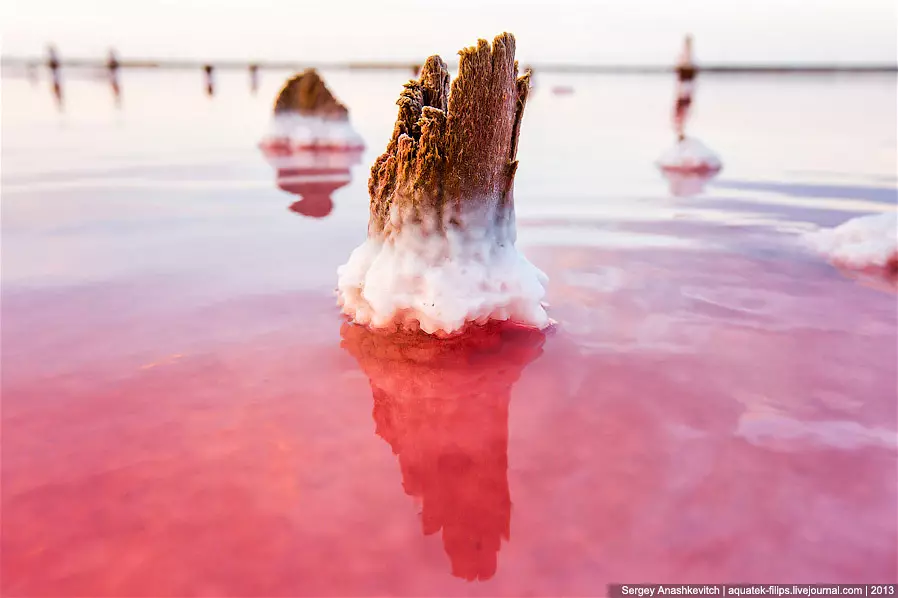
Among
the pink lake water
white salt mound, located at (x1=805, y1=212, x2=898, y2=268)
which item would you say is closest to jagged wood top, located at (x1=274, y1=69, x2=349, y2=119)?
the pink lake water

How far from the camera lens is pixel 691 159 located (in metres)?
8.48

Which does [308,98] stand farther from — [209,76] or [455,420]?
[209,76]

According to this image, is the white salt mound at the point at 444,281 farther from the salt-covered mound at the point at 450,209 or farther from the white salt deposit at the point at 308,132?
the white salt deposit at the point at 308,132

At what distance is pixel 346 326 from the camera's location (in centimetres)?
337

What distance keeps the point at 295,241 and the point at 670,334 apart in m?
3.23

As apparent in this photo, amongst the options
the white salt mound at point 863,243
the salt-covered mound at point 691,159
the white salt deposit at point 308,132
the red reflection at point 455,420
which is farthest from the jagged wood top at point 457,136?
the white salt deposit at point 308,132

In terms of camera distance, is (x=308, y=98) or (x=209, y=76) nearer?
(x=308, y=98)

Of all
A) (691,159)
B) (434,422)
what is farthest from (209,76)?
(434,422)

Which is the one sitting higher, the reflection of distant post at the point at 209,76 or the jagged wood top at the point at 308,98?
the reflection of distant post at the point at 209,76

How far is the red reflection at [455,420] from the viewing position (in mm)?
1913

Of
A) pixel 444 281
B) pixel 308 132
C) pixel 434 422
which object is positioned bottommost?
pixel 434 422

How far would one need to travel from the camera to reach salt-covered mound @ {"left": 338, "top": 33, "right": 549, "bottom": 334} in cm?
295

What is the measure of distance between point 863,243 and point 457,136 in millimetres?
3435

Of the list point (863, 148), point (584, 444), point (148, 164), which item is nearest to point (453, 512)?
point (584, 444)
